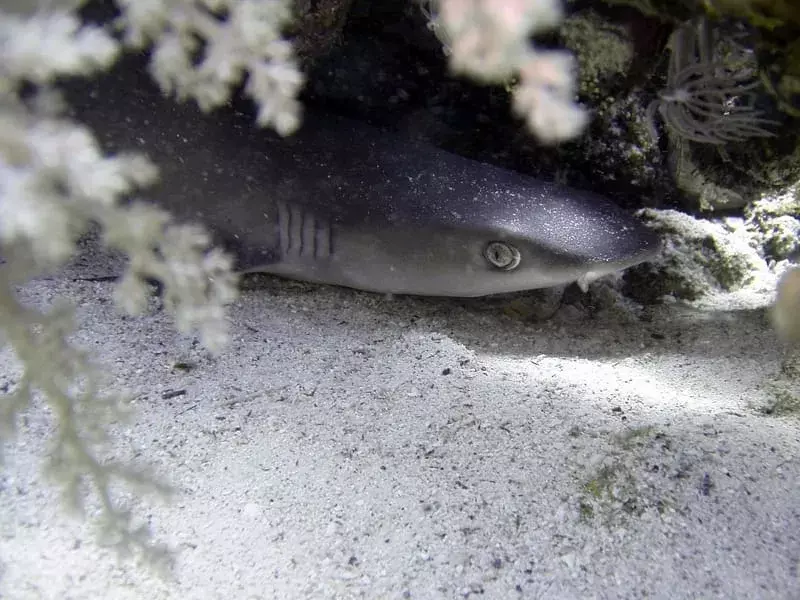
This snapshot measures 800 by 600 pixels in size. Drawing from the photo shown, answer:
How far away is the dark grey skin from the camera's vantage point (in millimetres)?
3107

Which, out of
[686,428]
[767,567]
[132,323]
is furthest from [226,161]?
[767,567]

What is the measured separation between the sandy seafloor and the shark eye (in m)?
0.53

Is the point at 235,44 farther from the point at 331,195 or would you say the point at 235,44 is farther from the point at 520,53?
the point at 331,195

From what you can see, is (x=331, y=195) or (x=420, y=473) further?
(x=331, y=195)

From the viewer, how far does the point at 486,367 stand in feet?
8.59

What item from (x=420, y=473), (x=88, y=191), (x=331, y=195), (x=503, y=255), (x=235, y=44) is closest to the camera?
(x=88, y=191)

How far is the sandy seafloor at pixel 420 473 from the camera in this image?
5.00ft

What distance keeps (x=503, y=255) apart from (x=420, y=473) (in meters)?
1.47

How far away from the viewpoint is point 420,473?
74.5 inches

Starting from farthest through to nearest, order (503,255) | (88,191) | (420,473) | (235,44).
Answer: (503,255)
(420,473)
(235,44)
(88,191)

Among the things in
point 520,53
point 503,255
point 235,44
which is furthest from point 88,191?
point 503,255

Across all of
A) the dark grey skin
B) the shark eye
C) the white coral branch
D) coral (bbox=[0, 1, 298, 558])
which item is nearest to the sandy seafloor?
coral (bbox=[0, 1, 298, 558])

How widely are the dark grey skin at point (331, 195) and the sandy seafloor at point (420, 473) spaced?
2.10 ft

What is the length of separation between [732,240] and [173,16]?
4.12 m
